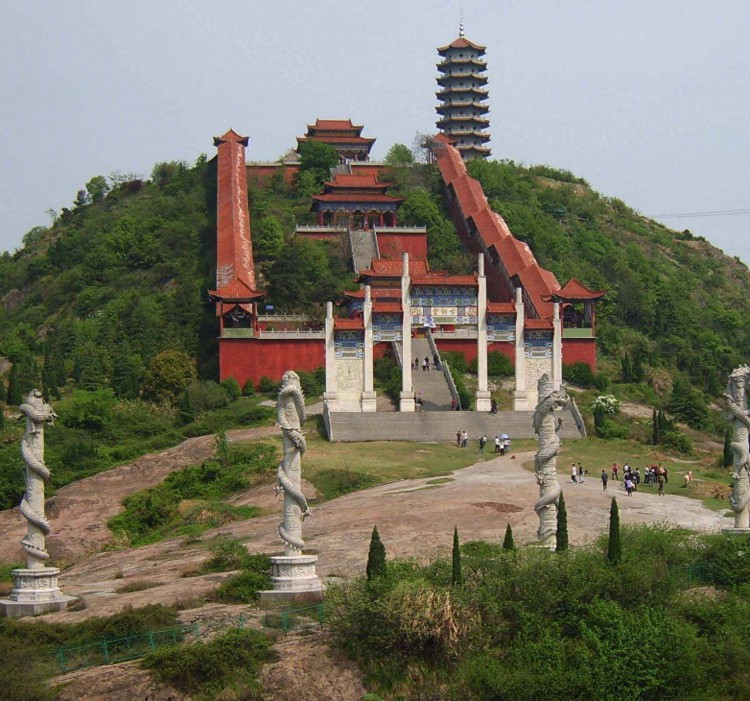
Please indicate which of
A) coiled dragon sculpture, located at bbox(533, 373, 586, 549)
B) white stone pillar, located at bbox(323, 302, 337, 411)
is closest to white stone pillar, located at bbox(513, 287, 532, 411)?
white stone pillar, located at bbox(323, 302, 337, 411)

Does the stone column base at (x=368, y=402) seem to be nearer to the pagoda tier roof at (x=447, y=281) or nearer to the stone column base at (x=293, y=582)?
the pagoda tier roof at (x=447, y=281)

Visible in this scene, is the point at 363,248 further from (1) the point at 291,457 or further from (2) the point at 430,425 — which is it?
(1) the point at 291,457

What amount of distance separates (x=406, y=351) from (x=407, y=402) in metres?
1.73

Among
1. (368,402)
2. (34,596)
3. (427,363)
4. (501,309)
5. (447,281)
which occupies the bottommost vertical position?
(34,596)

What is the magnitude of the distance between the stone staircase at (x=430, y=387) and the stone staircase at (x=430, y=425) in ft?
6.44

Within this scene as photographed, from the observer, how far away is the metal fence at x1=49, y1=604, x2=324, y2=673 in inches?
919

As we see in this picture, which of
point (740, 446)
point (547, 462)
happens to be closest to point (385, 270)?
point (740, 446)

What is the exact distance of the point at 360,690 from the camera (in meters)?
22.8

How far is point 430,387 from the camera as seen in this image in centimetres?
5488

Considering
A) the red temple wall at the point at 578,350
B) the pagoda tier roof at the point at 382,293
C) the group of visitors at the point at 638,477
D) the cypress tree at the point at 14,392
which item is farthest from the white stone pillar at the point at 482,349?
the cypress tree at the point at 14,392

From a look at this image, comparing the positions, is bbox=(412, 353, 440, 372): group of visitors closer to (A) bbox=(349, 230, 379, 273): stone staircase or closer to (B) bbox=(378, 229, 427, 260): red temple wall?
(A) bbox=(349, 230, 379, 273): stone staircase

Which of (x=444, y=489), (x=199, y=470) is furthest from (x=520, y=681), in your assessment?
(x=199, y=470)

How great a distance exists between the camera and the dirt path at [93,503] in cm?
3841

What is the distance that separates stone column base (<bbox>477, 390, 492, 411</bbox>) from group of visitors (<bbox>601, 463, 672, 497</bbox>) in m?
9.83
